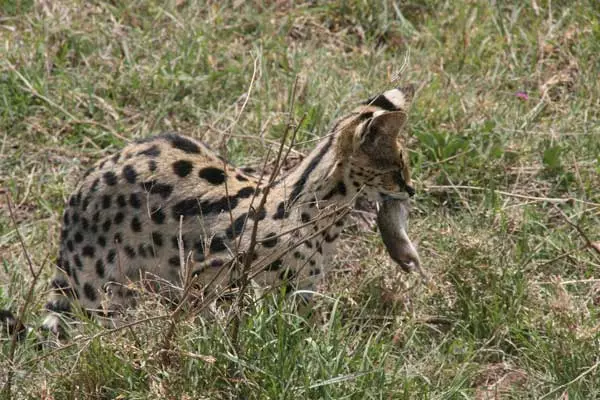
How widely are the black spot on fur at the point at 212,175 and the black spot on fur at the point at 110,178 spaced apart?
0.39m

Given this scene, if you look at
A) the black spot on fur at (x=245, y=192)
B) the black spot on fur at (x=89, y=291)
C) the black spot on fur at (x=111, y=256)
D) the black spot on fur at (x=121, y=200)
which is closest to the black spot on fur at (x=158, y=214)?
the black spot on fur at (x=121, y=200)

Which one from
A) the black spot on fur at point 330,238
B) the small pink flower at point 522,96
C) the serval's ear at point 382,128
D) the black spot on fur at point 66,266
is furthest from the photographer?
the small pink flower at point 522,96

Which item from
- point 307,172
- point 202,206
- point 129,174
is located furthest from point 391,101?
point 129,174

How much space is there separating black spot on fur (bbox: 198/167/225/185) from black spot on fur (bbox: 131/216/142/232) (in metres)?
0.35

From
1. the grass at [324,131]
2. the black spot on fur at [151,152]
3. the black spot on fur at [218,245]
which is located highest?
the black spot on fur at [151,152]

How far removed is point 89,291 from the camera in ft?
18.4

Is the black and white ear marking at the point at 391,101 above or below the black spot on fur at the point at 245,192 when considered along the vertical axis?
above

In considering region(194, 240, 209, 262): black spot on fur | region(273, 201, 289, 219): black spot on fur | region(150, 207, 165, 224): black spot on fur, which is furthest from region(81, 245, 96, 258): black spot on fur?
region(273, 201, 289, 219): black spot on fur

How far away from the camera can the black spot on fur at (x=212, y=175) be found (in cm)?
550

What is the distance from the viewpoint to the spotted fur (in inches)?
209

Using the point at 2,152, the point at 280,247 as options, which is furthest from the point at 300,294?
the point at 2,152

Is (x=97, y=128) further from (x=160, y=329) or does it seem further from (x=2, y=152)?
(x=160, y=329)

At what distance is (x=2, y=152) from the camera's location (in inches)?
278

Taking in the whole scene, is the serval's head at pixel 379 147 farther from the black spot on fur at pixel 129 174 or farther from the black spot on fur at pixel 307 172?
the black spot on fur at pixel 129 174
